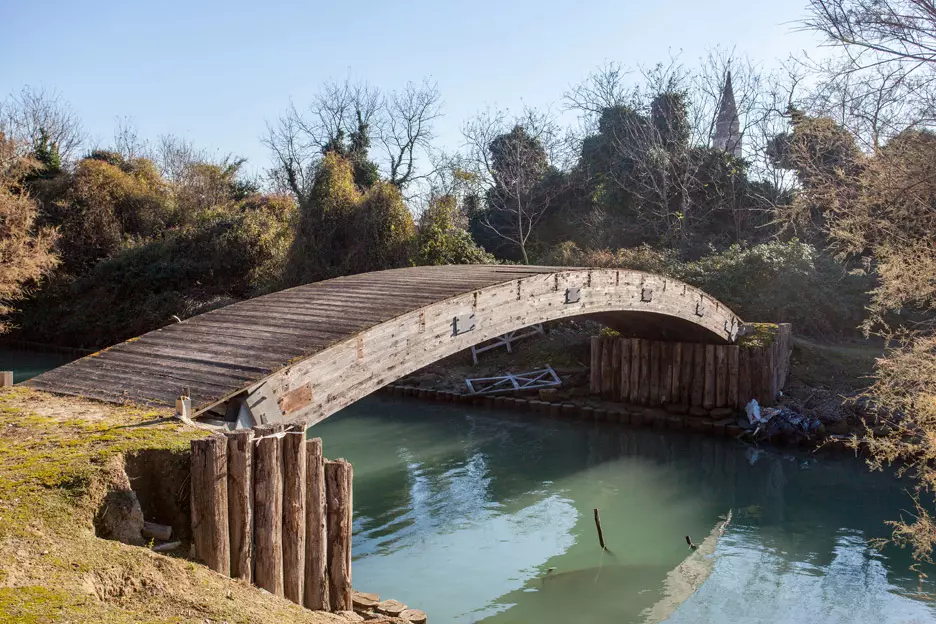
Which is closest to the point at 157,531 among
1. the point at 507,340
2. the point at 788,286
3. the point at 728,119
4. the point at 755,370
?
the point at 755,370

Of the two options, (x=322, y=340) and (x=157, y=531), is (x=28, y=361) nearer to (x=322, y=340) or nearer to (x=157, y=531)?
(x=322, y=340)

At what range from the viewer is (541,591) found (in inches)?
355

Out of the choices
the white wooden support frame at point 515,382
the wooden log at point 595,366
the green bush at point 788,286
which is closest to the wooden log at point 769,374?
the wooden log at point 595,366

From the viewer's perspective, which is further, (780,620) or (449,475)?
(449,475)

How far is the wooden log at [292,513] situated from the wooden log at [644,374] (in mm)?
12777

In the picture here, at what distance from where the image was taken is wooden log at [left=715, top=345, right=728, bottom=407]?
16.4 metres

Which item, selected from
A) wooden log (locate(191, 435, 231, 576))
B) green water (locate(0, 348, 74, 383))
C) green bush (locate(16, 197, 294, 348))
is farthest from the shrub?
wooden log (locate(191, 435, 231, 576))

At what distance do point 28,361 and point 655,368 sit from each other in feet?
73.6


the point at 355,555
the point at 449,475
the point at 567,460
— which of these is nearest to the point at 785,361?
the point at 567,460

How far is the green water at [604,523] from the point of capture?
8.80m

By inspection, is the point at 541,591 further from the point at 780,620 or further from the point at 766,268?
the point at 766,268

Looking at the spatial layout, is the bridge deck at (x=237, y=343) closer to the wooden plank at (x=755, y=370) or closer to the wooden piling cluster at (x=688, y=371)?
the wooden piling cluster at (x=688, y=371)

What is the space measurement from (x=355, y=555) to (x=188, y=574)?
5.90 meters

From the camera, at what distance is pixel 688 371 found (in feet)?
54.5
